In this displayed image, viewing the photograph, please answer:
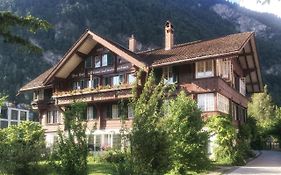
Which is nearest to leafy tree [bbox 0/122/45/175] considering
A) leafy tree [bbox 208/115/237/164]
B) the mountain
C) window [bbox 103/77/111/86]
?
leafy tree [bbox 208/115/237/164]

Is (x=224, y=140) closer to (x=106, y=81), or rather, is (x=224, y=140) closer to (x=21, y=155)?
(x=106, y=81)

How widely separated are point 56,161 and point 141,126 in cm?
305

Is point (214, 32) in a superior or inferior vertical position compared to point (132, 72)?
superior

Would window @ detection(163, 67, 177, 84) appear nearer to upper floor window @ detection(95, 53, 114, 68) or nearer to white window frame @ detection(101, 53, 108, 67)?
upper floor window @ detection(95, 53, 114, 68)

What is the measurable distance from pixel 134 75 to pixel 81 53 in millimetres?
7342

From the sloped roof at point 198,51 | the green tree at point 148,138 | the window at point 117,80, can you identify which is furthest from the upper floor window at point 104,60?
the green tree at point 148,138

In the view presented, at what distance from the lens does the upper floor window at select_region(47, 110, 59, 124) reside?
154 feet

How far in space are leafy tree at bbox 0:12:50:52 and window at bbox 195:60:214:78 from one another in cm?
2423

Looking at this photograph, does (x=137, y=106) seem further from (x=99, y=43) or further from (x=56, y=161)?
(x=99, y=43)

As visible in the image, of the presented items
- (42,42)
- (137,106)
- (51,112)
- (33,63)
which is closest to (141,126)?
(137,106)

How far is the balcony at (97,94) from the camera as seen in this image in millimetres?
37531

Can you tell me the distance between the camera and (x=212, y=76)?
34.4 metres

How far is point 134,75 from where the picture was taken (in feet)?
125

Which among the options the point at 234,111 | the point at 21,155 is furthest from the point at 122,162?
the point at 234,111
